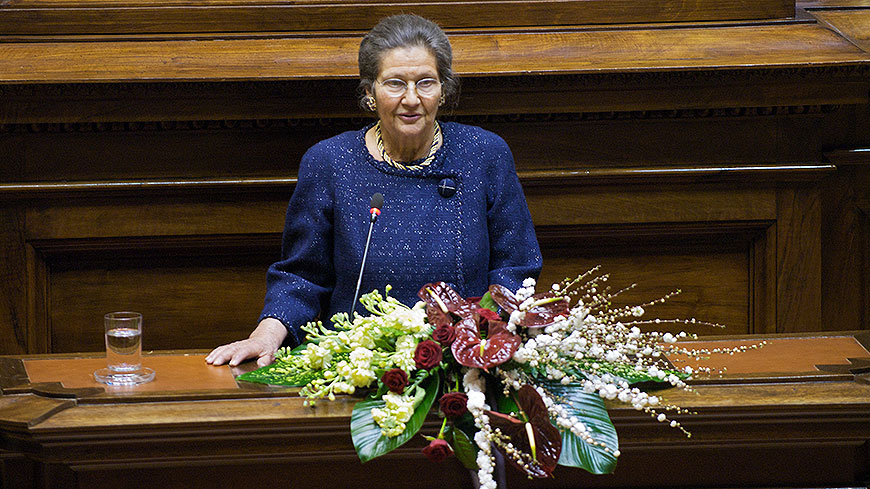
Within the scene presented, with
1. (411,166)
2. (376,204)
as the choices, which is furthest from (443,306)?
(411,166)

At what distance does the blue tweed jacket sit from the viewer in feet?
7.41

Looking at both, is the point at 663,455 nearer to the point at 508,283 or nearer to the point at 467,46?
the point at 508,283

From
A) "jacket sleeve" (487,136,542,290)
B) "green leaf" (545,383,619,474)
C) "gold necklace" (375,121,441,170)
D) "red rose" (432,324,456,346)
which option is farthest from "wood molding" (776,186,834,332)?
"red rose" (432,324,456,346)

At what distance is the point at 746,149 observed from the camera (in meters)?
2.87

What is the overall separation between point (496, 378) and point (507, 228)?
0.78 metres

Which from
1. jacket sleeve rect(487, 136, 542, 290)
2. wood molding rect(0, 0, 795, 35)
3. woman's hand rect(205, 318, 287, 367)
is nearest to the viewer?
woman's hand rect(205, 318, 287, 367)

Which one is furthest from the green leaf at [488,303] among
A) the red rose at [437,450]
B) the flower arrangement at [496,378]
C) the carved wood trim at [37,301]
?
the carved wood trim at [37,301]

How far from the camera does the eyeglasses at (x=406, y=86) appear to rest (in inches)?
87.8

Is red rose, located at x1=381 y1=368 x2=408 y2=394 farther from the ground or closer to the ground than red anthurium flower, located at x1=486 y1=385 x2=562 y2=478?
farther from the ground

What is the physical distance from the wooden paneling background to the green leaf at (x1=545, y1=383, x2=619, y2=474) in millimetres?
1249

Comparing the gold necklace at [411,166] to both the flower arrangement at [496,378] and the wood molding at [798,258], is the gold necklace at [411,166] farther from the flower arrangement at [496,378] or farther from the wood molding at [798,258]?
the wood molding at [798,258]

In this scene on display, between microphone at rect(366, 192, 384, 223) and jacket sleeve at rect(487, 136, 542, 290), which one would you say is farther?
jacket sleeve at rect(487, 136, 542, 290)

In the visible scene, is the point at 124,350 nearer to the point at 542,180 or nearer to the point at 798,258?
the point at 542,180

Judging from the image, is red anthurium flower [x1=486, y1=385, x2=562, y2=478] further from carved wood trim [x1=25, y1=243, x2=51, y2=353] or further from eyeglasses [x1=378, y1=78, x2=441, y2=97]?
carved wood trim [x1=25, y1=243, x2=51, y2=353]
